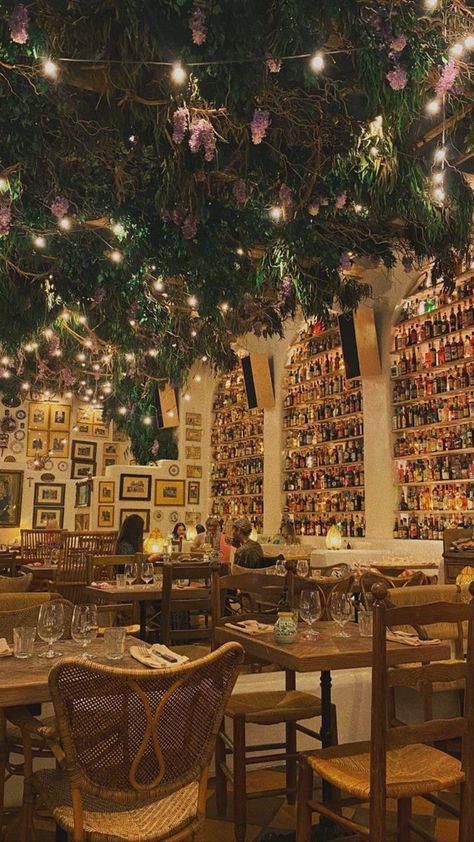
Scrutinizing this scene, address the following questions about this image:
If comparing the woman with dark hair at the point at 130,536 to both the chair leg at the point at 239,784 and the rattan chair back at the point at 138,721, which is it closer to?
the chair leg at the point at 239,784

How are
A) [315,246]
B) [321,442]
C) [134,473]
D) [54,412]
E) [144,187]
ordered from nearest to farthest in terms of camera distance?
[144,187], [315,246], [321,442], [134,473], [54,412]

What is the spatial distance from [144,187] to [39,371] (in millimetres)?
8693

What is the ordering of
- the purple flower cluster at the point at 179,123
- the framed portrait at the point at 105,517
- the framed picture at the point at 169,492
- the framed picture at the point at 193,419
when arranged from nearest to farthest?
the purple flower cluster at the point at 179,123 < the framed portrait at the point at 105,517 < the framed picture at the point at 169,492 < the framed picture at the point at 193,419

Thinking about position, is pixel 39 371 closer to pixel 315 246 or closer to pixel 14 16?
pixel 315 246

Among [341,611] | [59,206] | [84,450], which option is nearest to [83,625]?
[341,611]

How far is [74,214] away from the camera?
6.25m

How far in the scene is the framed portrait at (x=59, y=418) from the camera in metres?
17.3

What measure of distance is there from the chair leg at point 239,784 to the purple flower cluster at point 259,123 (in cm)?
365

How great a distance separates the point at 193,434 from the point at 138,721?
12.7 metres

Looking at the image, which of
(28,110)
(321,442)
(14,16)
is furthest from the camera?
(321,442)

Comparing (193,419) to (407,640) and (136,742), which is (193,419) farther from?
(136,742)

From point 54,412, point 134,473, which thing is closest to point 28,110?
point 134,473

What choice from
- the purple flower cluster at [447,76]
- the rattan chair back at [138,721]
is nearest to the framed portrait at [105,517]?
the purple flower cluster at [447,76]

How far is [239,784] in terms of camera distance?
276cm
